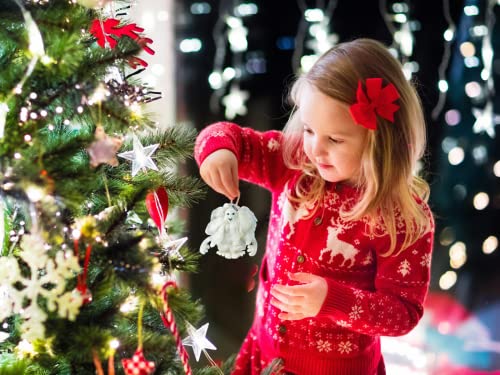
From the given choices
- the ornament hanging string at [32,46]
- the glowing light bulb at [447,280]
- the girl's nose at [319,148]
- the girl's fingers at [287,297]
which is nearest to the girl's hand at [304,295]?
the girl's fingers at [287,297]

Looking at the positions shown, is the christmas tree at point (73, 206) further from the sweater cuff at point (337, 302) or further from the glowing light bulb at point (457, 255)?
the glowing light bulb at point (457, 255)

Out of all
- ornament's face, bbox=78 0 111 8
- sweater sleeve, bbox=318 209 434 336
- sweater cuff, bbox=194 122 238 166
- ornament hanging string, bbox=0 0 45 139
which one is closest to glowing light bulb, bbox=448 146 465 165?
sweater sleeve, bbox=318 209 434 336

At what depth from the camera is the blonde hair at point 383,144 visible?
3.19 ft

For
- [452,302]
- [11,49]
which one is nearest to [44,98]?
[11,49]

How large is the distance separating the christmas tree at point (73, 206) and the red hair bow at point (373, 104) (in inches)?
13.3

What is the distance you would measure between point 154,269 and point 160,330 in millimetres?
269

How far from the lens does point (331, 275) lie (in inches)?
40.8

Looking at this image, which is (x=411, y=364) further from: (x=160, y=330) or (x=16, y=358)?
(x=16, y=358)

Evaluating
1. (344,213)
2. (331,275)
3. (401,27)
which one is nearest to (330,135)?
(344,213)

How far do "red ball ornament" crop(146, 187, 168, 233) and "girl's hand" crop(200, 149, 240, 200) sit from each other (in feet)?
0.32

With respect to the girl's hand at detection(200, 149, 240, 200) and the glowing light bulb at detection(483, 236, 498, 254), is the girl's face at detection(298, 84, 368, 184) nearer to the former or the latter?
the girl's hand at detection(200, 149, 240, 200)

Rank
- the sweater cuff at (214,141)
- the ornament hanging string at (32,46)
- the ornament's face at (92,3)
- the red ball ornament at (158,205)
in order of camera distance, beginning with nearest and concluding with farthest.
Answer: the ornament hanging string at (32,46), the ornament's face at (92,3), the red ball ornament at (158,205), the sweater cuff at (214,141)

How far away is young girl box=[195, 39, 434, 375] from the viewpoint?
0.95m

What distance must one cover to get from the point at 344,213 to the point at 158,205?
13.0 inches
